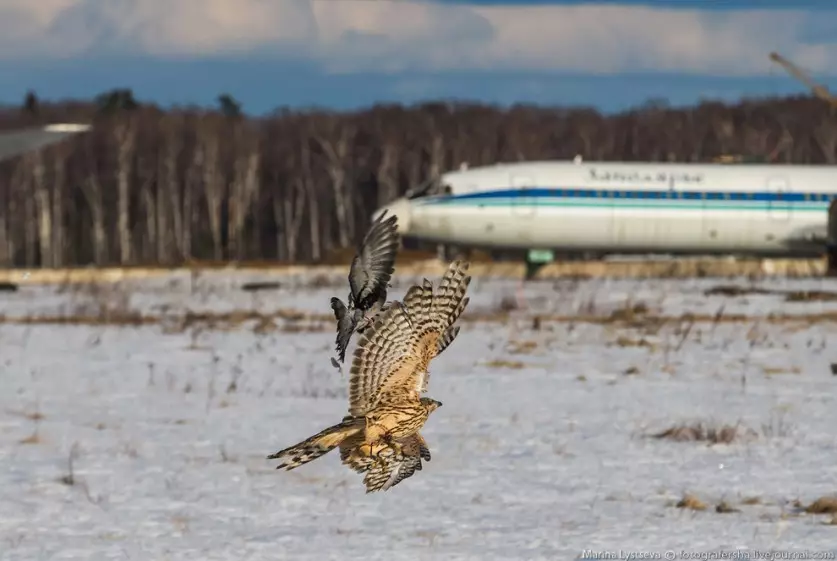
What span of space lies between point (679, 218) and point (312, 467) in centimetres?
3510

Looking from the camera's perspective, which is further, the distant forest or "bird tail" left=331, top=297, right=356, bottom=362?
the distant forest

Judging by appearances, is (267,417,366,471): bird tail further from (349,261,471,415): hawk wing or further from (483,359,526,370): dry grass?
(483,359,526,370): dry grass

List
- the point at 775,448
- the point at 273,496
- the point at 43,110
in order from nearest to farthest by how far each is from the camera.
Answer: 1. the point at 273,496
2. the point at 775,448
3. the point at 43,110

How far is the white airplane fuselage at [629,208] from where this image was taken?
46281mm

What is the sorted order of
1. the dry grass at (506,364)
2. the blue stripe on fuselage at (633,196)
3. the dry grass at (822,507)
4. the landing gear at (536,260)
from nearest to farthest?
the dry grass at (822,507), the dry grass at (506,364), the blue stripe on fuselage at (633,196), the landing gear at (536,260)

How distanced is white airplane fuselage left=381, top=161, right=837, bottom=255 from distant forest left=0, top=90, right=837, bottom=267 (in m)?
40.0

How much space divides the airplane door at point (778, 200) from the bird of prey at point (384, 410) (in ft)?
148

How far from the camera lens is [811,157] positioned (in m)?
102

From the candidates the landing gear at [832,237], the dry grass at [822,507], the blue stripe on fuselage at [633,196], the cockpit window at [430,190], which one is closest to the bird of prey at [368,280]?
the dry grass at [822,507]

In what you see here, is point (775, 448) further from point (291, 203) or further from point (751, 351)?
point (291, 203)

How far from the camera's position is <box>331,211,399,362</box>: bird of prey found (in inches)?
202

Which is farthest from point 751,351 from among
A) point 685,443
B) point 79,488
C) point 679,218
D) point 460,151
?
point 460,151

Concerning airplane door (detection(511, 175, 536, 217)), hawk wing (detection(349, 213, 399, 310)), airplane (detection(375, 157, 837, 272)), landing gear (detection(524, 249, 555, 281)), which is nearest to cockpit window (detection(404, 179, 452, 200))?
airplane (detection(375, 157, 837, 272))

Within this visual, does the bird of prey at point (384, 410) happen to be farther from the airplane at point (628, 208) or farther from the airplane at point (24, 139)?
the airplane at point (628, 208)
